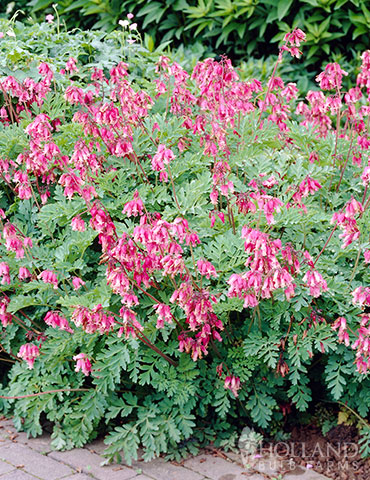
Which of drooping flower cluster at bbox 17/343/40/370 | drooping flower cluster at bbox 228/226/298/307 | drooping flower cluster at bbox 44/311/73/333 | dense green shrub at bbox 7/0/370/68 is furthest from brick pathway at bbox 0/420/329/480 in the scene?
dense green shrub at bbox 7/0/370/68

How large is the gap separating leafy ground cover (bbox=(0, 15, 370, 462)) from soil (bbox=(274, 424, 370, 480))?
0.33 feet

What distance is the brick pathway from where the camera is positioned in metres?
3.27

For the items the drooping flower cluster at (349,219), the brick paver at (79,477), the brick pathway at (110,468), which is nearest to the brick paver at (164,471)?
the brick pathway at (110,468)

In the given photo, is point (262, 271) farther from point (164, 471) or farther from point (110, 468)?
point (110, 468)

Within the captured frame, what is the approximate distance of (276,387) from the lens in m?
3.65

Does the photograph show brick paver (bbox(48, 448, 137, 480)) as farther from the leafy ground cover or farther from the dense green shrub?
the dense green shrub

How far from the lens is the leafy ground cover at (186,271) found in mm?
3115

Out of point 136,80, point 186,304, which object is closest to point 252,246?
point 186,304

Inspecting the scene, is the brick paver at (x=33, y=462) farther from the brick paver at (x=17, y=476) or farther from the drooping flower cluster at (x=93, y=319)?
the drooping flower cluster at (x=93, y=319)

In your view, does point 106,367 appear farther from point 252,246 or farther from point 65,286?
point 252,246

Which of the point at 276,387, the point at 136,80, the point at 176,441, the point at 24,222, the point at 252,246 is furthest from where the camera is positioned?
the point at 136,80

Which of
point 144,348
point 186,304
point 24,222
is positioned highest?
point 186,304

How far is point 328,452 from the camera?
347 centimetres

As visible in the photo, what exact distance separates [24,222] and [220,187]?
143 cm
